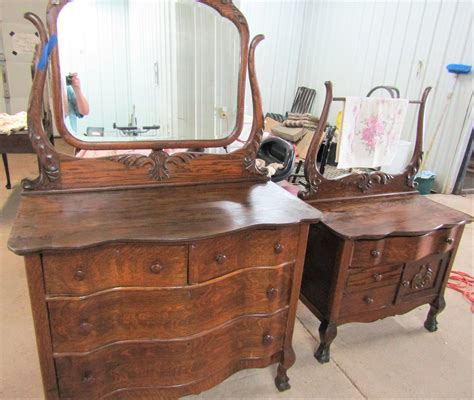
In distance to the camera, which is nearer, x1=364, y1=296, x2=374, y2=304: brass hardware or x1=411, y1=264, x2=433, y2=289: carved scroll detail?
x1=364, y1=296, x2=374, y2=304: brass hardware

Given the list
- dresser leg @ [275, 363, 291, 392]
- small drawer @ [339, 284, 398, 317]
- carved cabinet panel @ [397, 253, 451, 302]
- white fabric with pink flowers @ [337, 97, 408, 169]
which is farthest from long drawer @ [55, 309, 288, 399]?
white fabric with pink flowers @ [337, 97, 408, 169]

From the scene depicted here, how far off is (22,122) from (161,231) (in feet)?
7.90

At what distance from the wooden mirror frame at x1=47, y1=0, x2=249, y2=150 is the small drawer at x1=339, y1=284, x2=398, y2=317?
2.93 feet

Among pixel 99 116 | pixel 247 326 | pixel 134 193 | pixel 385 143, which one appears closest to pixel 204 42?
pixel 99 116

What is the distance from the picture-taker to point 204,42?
149cm

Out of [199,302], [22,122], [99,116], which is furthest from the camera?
[22,122]

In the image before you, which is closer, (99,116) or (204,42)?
(99,116)

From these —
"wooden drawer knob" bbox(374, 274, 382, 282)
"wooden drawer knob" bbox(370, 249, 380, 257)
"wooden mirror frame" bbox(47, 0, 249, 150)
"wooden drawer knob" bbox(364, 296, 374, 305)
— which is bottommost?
"wooden drawer knob" bbox(364, 296, 374, 305)

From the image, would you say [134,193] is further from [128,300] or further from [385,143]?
[385,143]

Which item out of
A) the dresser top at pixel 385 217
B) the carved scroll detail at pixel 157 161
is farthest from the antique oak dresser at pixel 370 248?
the carved scroll detail at pixel 157 161

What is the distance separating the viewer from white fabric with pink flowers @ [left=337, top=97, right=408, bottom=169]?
1.69 meters

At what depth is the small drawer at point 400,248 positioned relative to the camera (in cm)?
149

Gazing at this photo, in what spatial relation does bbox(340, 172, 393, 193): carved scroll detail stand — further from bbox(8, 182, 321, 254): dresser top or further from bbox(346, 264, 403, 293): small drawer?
bbox(8, 182, 321, 254): dresser top

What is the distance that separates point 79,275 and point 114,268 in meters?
0.09
